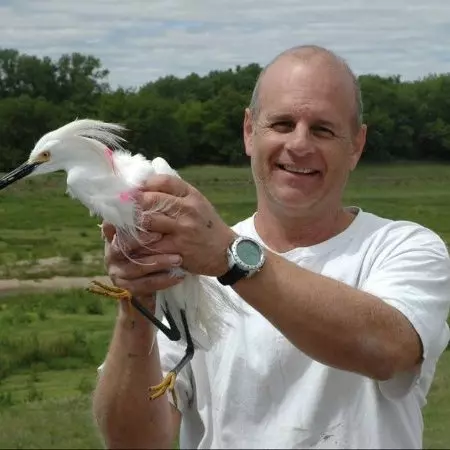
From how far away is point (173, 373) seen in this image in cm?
212

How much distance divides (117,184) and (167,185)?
163 millimetres

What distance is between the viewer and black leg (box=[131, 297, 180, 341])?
2.08 meters

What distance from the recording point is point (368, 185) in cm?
3266

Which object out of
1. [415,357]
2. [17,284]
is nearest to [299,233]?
[415,357]

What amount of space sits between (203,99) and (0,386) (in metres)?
10.3

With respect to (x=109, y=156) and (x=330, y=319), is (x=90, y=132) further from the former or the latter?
(x=330, y=319)

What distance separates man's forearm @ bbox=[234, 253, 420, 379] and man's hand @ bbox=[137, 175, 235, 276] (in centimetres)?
8

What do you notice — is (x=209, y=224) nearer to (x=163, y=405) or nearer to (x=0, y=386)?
(x=163, y=405)

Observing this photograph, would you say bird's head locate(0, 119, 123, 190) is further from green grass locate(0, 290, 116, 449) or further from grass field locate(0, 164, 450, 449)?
green grass locate(0, 290, 116, 449)

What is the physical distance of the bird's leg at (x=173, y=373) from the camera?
6.86 feet

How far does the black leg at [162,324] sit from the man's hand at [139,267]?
3.1 inches

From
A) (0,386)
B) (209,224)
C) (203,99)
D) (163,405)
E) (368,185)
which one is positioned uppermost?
(209,224)

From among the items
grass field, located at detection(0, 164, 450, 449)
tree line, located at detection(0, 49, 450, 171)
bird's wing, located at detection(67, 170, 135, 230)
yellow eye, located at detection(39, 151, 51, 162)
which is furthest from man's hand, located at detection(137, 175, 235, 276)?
tree line, located at detection(0, 49, 450, 171)

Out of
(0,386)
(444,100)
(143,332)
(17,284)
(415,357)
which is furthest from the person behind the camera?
(444,100)
